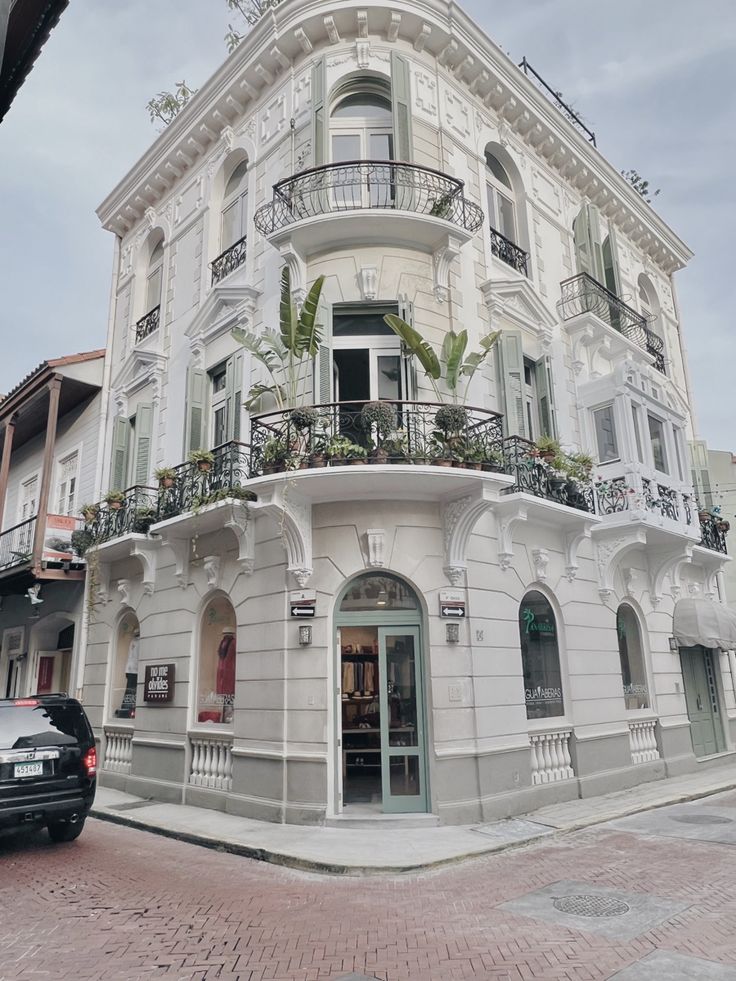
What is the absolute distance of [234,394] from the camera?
13.1m

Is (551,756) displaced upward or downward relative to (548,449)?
downward

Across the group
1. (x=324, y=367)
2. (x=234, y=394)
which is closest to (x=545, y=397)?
(x=324, y=367)

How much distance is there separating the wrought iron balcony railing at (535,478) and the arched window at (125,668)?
841 cm

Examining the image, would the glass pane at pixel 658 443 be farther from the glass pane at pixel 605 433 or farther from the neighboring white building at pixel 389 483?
the glass pane at pixel 605 433

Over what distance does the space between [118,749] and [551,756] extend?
8.50 meters

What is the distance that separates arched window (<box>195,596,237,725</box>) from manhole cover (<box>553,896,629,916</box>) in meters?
6.49

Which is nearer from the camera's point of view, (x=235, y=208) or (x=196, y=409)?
(x=196, y=409)

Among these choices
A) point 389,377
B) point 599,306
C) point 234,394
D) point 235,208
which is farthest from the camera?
point 599,306

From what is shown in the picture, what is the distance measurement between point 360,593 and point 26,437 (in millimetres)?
14828

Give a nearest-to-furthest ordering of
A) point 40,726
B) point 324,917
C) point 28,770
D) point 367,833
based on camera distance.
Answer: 1. point 324,917
2. point 28,770
3. point 40,726
4. point 367,833

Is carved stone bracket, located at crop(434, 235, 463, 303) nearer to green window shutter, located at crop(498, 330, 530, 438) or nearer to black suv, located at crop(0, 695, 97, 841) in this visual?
green window shutter, located at crop(498, 330, 530, 438)

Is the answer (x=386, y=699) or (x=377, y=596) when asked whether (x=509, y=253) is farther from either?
(x=386, y=699)

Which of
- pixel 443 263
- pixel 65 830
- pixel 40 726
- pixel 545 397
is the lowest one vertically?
pixel 65 830

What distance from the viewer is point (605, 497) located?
13.7 meters
